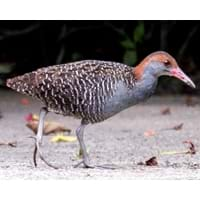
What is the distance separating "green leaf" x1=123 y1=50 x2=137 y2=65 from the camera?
13.1m

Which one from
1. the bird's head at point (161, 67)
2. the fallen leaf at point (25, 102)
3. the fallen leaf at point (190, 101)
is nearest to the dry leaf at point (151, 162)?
the bird's head at point (161, 67)

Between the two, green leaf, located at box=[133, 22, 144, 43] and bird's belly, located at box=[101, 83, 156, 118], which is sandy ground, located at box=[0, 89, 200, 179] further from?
green leaf, located at box=[133, 22, 144, 43]

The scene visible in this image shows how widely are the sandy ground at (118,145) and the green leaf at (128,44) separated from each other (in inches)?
34.5

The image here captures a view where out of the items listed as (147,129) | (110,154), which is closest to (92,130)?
(147,129)


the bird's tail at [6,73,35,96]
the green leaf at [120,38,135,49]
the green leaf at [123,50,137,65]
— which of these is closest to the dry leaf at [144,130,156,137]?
the bird's tail at [6,73,35,96]

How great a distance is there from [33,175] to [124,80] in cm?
115

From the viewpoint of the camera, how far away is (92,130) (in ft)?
34.0

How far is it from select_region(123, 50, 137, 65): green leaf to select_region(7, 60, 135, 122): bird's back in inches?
215

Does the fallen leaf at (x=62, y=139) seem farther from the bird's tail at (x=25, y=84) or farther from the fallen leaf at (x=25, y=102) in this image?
the fallen leaf at (x=25, y=102)

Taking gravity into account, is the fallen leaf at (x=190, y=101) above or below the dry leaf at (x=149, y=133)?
above

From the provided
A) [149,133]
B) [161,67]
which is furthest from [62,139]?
[161,67]

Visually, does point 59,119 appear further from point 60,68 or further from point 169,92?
point 60,68

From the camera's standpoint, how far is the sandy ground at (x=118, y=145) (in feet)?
23.5

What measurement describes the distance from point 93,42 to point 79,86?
677 centimetres
